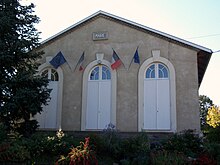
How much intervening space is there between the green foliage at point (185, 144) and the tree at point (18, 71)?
5494 millimetres

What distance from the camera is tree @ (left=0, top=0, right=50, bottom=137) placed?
12.3 metres

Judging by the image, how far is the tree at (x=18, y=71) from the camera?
12.3 meters

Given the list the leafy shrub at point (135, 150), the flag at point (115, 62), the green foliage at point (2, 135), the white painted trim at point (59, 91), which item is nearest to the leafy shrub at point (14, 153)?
the green foliage at point (2, 135)

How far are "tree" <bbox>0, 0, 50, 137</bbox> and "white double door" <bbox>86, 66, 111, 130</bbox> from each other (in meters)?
2.60

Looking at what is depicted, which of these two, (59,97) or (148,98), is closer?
(148,98)

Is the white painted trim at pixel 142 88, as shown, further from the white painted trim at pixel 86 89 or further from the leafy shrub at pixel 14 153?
the leafy shrub at pixel 14 153

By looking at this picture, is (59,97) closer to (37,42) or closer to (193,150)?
(37,42)

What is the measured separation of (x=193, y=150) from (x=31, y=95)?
6.68m

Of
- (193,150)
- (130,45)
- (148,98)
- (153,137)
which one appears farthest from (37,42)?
(193,150)

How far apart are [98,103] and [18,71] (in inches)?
165

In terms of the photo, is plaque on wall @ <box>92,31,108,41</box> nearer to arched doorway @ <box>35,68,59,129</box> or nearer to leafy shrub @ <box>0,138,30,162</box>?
arched doorway @ <box>35,68,59,129</box>

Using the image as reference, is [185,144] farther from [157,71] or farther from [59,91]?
[59,91]

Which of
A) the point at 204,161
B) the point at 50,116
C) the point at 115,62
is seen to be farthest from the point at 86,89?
the point at 204,161

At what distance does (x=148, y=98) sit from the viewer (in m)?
14.5
